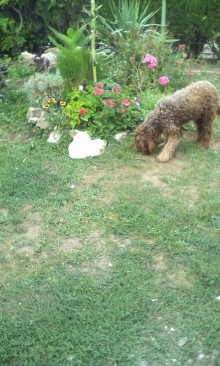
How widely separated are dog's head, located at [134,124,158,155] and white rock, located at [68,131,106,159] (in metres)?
0.43

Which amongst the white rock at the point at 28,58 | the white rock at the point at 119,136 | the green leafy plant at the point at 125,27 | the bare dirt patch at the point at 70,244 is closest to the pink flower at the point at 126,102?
the white rock at the point at 119,136

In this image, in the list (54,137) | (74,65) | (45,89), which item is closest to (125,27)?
(74,65)

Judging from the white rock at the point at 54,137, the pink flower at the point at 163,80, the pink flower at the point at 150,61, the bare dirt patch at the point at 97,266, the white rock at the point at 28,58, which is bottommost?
the white rock at the point at 28,58

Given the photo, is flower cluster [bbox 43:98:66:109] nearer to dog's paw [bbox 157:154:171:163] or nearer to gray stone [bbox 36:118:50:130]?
gray stone [bbox 36:118:50:130]

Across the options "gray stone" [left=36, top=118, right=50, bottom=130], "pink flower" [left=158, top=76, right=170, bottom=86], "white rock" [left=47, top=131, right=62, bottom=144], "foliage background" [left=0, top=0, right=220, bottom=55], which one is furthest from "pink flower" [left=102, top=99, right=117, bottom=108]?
"foliage background" [left=0, top=0, right=220, bottom=55]

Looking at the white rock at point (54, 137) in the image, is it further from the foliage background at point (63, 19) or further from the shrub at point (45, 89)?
the foliage background at point (63, 19)

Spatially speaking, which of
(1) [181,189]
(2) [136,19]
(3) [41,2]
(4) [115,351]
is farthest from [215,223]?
(3) [41,2]

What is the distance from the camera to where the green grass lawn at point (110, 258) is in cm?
355

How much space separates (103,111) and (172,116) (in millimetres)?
908

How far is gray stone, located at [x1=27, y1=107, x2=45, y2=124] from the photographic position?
686cm

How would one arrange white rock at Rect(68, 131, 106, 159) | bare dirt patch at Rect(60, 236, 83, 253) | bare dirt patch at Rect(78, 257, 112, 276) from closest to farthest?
1. bare dirt patch at Rect(78, 257, 112, 276)
2. bare dirt patch at Rect(60, 236, 83, 253)
3. white rock at Rect(68, 131, 106, 159)

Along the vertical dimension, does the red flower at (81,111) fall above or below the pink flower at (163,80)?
below

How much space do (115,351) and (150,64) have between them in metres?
4.48

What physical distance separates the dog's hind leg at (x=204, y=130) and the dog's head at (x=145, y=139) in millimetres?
538
